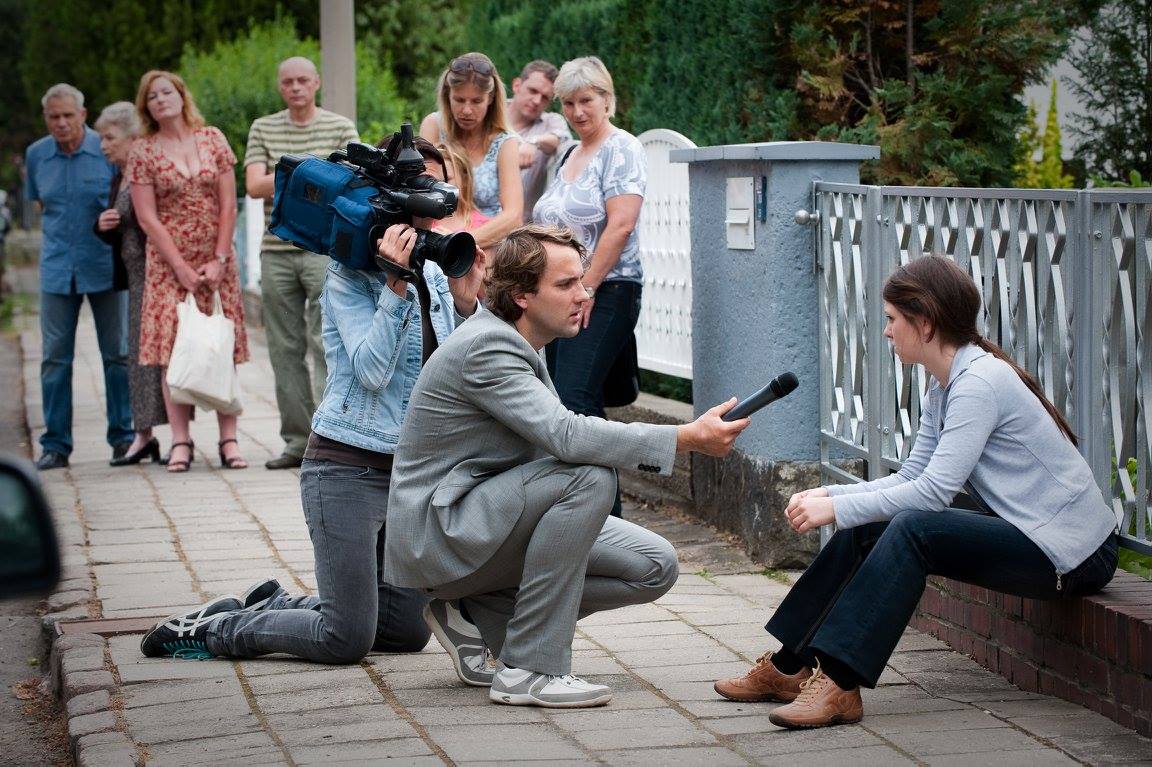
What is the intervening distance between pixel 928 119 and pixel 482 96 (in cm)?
230

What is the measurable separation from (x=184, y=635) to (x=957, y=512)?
8.33 ft

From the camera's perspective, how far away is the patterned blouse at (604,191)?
7008 mm

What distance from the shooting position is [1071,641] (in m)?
4.66

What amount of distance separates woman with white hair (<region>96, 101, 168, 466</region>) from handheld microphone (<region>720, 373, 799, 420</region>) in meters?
5.50

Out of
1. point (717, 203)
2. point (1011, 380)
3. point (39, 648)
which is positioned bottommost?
point (39, 648)

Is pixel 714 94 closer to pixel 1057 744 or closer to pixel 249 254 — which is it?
pixel 1057 744

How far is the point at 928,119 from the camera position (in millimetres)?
8141

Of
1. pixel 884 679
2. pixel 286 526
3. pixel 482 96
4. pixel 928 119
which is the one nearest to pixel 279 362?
pixel 286 526

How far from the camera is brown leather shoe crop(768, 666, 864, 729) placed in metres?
4.45

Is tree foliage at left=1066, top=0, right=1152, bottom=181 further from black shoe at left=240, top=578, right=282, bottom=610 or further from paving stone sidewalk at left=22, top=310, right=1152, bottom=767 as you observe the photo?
black shoe at left=240, top=578, right=282, bottom=610

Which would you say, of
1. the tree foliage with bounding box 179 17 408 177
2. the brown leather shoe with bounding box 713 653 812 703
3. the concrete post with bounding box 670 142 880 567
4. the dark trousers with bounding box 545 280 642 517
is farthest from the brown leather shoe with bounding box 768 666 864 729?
the tree foliage with bounding box 179 17 408 177

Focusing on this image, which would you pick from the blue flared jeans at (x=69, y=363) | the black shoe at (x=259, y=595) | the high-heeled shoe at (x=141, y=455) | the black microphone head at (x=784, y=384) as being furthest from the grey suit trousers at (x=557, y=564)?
the blue flared jeans at (x=69, y=363)

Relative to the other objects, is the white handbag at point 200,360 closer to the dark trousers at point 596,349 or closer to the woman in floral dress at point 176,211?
the woman in floral dress at point 176,211

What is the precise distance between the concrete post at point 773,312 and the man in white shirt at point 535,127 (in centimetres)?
136
